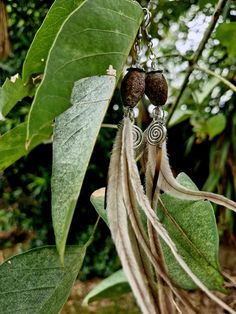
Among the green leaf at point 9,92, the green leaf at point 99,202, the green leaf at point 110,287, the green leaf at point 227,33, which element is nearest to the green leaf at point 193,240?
the green leaf at point 99,202

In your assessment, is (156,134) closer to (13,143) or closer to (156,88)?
(156,88)

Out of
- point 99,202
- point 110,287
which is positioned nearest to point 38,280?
point 99,202

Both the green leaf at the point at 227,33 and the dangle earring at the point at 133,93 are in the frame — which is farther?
the green leaf at the point at 227,33

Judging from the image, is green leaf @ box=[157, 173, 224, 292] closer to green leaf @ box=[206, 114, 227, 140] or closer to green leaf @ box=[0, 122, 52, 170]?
green leaf @ box=[0, 122, 52, 170]

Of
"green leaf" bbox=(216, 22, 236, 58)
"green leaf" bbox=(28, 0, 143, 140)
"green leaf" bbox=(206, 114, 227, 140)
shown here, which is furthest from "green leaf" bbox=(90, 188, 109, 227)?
"green leaf" bbox=(206, 114, 227, 140)

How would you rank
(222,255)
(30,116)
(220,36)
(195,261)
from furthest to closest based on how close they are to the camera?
(222,255) < (220,36) < (195,261) < (30,116)

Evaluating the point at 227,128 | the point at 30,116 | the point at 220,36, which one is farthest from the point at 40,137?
the point at 227,128

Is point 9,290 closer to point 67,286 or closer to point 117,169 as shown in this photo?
point 67,286

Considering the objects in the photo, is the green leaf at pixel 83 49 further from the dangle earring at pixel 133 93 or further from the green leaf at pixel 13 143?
the green leaf at pixel 13 143
